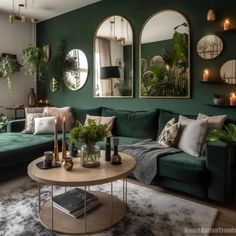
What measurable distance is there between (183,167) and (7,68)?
374 cm

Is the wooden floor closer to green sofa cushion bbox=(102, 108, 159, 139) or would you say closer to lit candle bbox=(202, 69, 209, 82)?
green sofa cushion bbox=(102, 108, 159, 139)

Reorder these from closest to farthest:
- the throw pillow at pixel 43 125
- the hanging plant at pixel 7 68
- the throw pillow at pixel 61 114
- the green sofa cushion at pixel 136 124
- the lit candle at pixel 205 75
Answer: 1. the lit candle at pixel 205 75
2. the green sofa cushion at pixel 136 124
3. the throw pillow at pixel 43 125
4. the throw pillow at pixel 61 114
5. the hanging plant at pixel 7 68

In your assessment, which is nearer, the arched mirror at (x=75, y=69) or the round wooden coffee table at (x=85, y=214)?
the round wooden coffee table at (x=85, y=214)

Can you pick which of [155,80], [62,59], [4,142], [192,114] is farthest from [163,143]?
[62,59]

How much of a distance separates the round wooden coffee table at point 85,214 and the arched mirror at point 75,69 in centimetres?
271

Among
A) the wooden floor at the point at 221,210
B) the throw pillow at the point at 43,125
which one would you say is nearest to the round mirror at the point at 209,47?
the wooden floor at the point at 221,210

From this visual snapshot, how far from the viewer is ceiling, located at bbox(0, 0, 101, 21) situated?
13.7 feet

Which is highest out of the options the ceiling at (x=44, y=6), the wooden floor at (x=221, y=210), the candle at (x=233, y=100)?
the ceiling at (x=44, y=6)

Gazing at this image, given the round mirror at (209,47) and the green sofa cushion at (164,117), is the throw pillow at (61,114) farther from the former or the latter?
the round mirror at (209,47)

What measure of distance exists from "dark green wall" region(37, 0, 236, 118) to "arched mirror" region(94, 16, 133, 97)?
→ 0.33ft

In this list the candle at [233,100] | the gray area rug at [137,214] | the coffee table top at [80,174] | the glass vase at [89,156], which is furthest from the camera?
the candle at [233,100]

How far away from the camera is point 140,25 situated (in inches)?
147

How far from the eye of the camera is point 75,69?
4.68m

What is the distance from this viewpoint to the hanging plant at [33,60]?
15.2 ft
